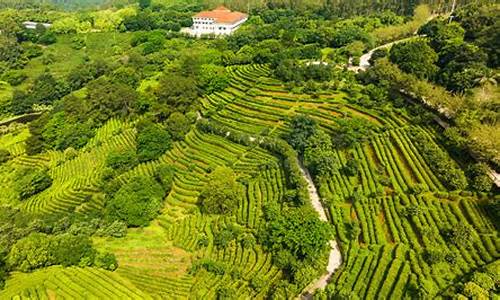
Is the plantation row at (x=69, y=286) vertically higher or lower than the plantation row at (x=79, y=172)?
higher

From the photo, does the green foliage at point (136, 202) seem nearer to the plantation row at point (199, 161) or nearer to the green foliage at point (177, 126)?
the plantation row at point (199, 161)

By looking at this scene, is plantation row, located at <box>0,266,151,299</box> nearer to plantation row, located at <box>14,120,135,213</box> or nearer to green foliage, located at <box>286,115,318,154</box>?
plantation row, located at <box>14,120,135,213</box>

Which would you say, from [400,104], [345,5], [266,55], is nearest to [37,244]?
[400,104]

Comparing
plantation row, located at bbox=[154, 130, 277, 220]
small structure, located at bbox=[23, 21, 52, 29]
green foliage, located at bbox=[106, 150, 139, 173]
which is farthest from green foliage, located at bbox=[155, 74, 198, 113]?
small structure, located at bbox=[23, 21, 52, 29]

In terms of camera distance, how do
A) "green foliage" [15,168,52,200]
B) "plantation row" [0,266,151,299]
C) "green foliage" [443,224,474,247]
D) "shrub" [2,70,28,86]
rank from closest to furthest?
1. "plantation row" [0,266,151,299]
2. "green foliage" [443,224,474,247]
3. "green foliage" [15,168,52,200]
4. "shrub" [2,70,28,86]

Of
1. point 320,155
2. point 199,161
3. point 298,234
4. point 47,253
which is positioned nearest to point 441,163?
point 320,155

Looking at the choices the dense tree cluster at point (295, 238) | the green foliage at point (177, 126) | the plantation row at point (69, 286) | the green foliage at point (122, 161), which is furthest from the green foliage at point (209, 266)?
the green foliage at point (177, 126)
